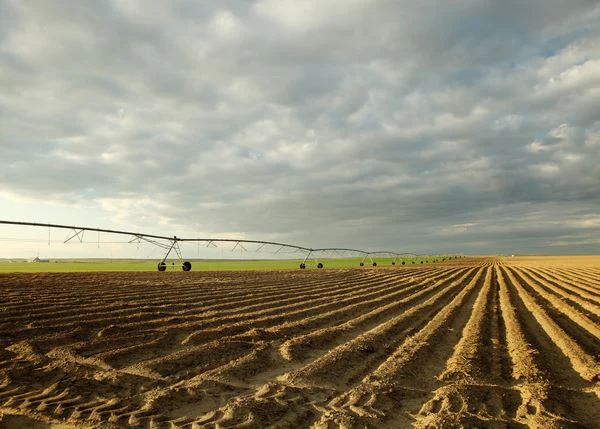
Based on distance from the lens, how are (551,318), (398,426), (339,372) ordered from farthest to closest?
(551,318) < (339,372) < (398,426)

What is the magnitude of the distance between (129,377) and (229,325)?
3861mm

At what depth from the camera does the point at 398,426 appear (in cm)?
412

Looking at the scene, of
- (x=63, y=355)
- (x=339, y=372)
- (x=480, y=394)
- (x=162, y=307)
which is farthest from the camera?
(x=162, y=307)

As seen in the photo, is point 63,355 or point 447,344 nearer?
point 63,355

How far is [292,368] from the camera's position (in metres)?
6.26

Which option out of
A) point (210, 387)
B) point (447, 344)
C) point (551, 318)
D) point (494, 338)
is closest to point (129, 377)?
point (210, 387)

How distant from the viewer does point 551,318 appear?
1102 cm

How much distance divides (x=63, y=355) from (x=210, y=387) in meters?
3.17

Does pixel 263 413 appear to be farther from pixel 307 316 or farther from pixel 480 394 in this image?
pixel 307 316

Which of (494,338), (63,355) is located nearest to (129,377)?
(63,355)

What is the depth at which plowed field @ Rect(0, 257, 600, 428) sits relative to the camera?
4363 millimetres

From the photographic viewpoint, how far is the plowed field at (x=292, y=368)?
4.36 meters

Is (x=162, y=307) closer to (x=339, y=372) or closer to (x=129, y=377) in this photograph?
(x=129, y=377)

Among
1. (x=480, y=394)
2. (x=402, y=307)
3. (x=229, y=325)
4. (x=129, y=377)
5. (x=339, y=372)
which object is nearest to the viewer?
(x=480, y=394)
